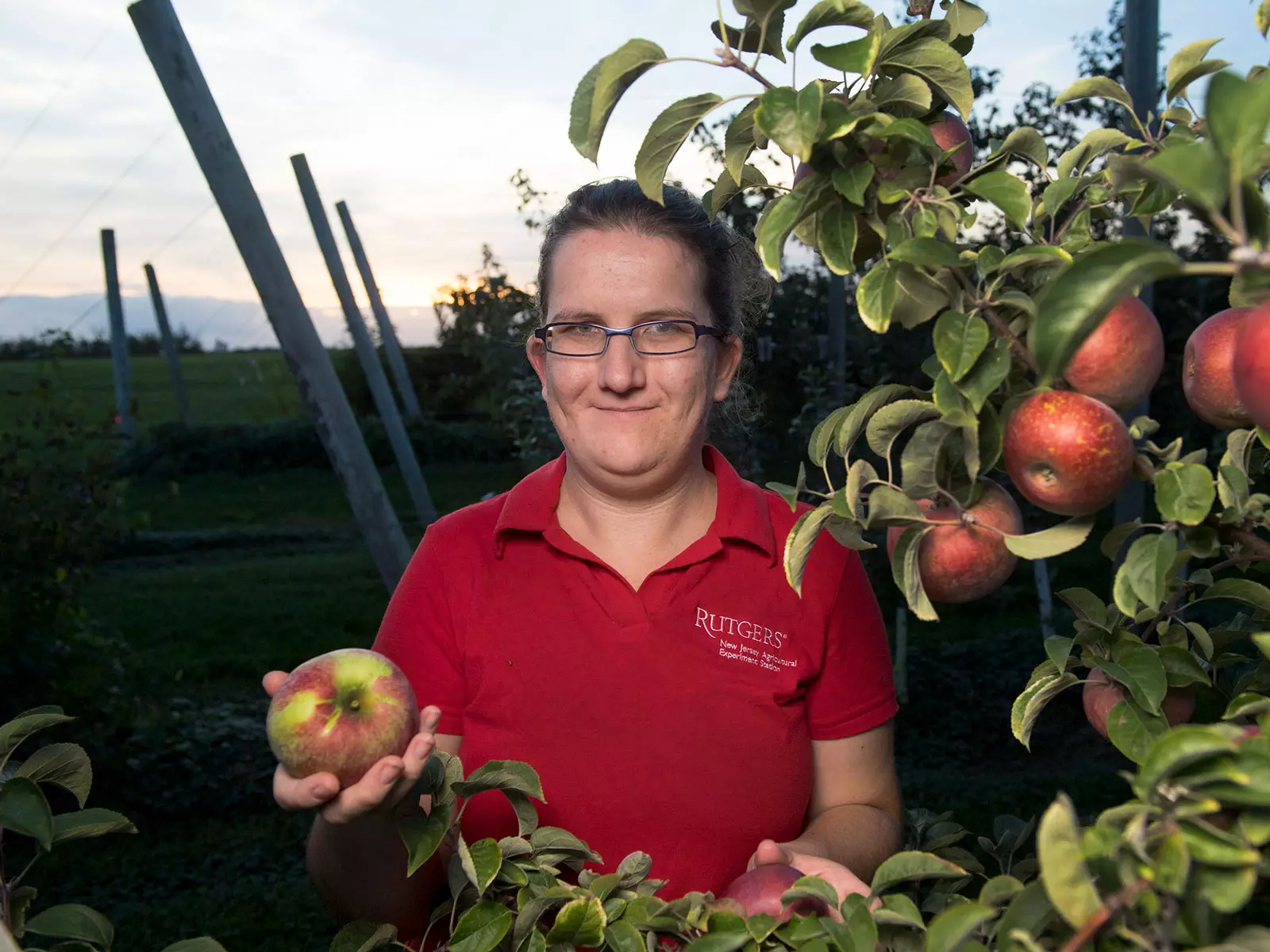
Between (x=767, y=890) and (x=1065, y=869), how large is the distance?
0.52 meters

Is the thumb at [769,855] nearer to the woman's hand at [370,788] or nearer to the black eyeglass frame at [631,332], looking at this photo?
the woman's hand at [370,788]

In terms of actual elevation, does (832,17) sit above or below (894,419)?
above

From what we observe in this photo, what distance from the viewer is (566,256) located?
182 cm

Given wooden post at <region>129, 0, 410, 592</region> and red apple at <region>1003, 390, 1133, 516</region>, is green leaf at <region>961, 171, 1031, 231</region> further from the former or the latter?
wooden post at <region>129, 0, 410, 592</region>

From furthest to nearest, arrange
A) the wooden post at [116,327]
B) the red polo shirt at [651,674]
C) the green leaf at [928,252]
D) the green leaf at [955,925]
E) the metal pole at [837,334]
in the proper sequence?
the wooden post at [116,327]
the metal pole at [837,334]
the red polo shirt at [651,674]
the green leaf at [928,252]
the green leaf at [955,925]

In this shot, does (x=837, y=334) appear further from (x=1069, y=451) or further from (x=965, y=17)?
(x=1069, y=451)

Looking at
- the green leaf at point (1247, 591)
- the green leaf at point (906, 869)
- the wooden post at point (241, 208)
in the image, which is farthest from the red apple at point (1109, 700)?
the wooden post at point (241, 208)

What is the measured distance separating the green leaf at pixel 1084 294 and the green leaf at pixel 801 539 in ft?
1.20

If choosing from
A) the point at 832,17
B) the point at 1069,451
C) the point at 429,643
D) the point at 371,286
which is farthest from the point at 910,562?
the point at 371,286

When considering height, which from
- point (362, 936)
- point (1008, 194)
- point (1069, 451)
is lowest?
point (362, 936)

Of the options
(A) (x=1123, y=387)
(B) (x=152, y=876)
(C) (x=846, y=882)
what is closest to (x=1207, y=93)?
(A) (x=1123, y=387)

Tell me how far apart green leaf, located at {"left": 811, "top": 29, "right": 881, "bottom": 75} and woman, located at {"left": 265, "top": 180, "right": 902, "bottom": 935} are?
76 centimetres

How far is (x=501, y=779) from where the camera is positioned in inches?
46.9

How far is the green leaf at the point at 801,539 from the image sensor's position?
41.1 inches
